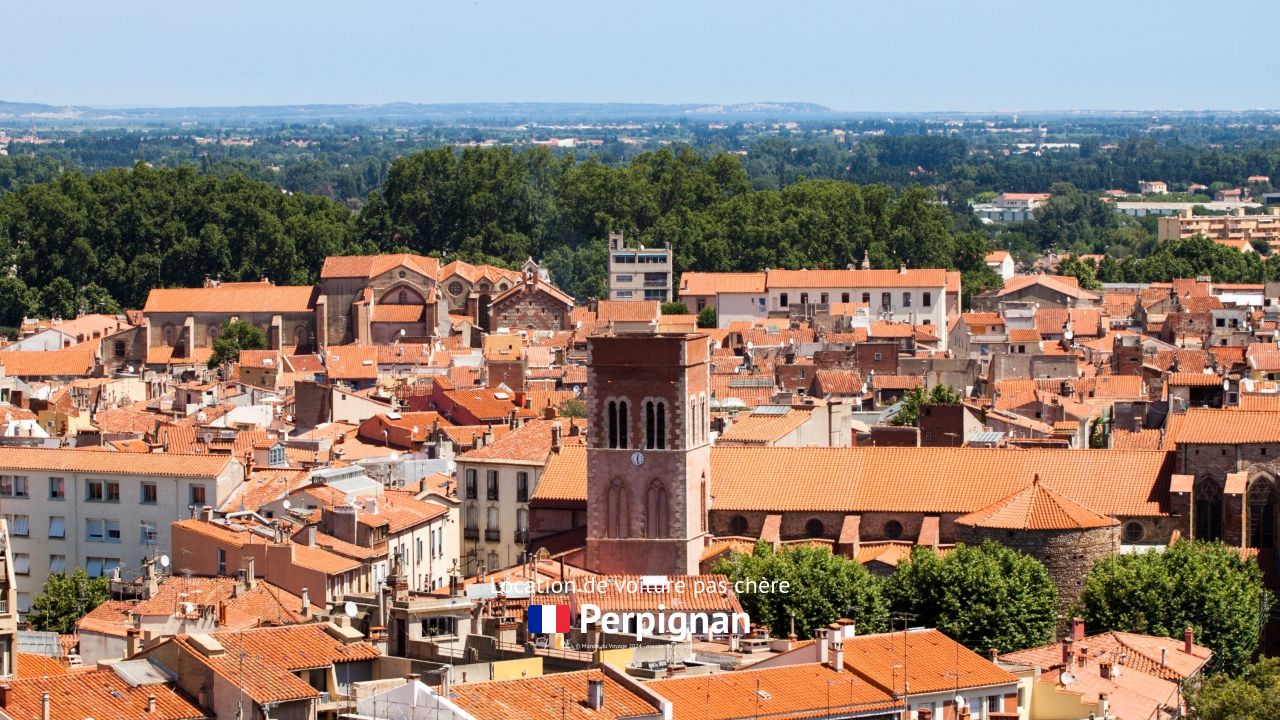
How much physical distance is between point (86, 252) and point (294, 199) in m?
10.9

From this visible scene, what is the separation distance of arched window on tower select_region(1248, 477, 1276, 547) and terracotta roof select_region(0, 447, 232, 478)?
1583cm

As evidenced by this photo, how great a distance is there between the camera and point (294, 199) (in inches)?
5143

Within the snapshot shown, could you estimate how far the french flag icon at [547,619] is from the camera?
32781 millimetres

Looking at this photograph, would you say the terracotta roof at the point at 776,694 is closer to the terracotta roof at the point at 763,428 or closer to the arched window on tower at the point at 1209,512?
the arched window on tower at the point at 1209,512

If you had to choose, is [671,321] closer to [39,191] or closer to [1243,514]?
[1243,514]

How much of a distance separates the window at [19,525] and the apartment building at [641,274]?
64050 mm

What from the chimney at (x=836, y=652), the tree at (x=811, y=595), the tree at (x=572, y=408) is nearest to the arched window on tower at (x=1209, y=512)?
the tree at (x=811, y=595)

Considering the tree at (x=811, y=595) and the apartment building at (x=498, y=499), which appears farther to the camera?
the apartment building at (x=498, y=499)

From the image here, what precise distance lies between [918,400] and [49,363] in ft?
111

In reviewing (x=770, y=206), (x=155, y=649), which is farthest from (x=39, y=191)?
(x=155, y=649)

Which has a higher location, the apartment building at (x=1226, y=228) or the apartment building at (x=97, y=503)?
the apartment building at (x=97, y=503)

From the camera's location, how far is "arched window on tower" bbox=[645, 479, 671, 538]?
45938 millimetres

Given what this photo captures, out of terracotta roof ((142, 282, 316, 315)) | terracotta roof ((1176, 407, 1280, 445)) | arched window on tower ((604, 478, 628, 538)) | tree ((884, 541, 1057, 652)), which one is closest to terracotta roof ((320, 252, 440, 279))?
terracotta roof ((142, 282, 316, 315))

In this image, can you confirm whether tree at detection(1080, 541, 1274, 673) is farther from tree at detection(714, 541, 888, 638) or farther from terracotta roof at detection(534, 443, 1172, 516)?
terracotta roof at detection(534, 443, 1172, 516)
